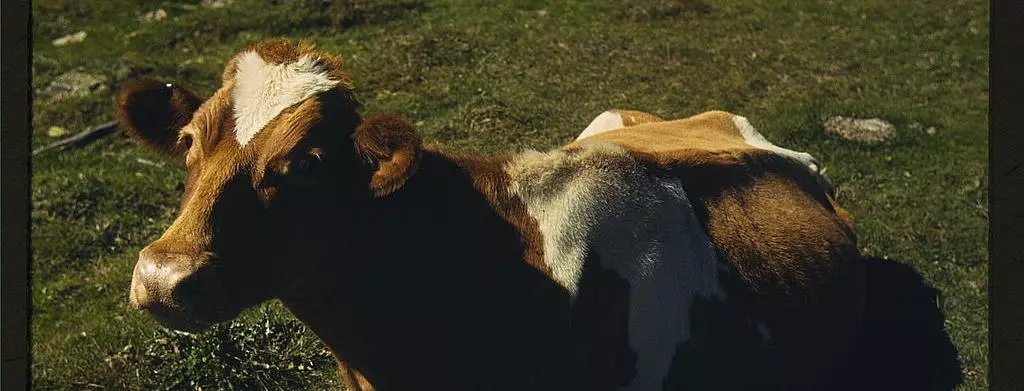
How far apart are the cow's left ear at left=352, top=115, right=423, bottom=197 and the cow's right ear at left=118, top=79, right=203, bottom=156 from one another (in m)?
1.35

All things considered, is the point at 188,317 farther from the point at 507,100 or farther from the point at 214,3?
the point at 214,3

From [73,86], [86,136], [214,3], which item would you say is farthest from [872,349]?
[214,3]

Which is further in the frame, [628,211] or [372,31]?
[372,31]

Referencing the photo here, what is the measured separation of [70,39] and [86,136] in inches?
161

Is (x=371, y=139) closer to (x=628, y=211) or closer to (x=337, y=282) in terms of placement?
(x=337, y=282)

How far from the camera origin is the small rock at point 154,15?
1614 cm

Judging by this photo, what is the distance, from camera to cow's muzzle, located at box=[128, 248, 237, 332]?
14.3 feet

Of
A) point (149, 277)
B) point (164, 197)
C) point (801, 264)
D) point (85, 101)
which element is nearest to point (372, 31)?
point (85, 101)

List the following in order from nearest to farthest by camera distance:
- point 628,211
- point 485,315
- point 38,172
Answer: point 485,315
point 628,211
point 38,172

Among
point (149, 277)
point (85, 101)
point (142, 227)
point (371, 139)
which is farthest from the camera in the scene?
point (85, 101)

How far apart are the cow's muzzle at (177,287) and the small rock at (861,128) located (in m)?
8.45

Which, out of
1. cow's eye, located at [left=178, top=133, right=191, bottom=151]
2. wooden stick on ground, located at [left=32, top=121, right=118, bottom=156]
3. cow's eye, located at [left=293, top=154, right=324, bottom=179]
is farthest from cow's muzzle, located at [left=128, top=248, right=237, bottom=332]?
wooden stick on ground, located at [left=32, top=121, right=118, bottom=156]

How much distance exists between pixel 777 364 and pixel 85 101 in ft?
34.0

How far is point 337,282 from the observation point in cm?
506
